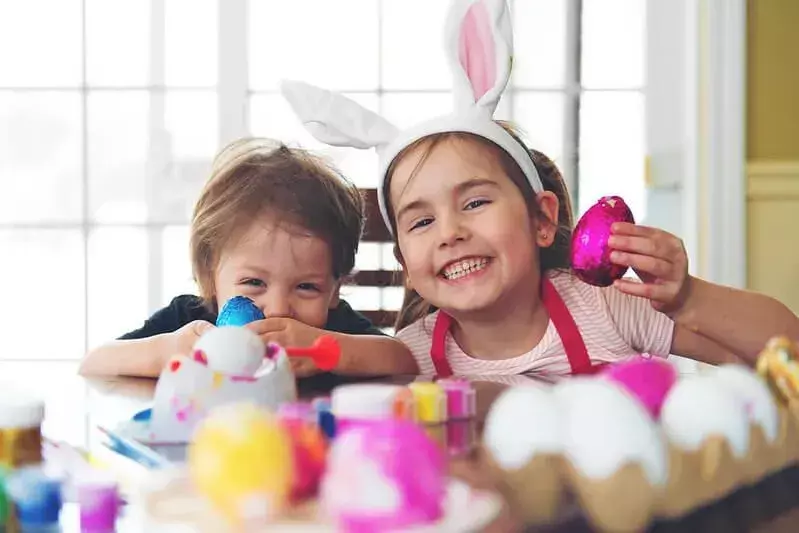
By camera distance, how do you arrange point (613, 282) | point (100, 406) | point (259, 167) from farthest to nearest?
1. point (259, 167)
2. point (613, 282)
3. point (100, 406)

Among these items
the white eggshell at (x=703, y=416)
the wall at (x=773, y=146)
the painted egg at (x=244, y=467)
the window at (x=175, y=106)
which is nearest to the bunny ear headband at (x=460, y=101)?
the white eggshell at (x=703, y=416)

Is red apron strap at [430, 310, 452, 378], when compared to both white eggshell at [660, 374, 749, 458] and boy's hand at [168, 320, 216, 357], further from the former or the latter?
white eggshell at [660, 374, 749, 458]

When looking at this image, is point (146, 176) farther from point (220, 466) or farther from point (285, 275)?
point (220, 466)

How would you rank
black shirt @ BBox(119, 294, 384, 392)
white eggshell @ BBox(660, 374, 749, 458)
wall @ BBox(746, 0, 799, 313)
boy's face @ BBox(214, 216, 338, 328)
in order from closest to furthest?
white eggshell @ BBox(660, 374, 749, 458) < boy's face @ BBox(214, 216, 338, 328) < black shirt @ BBox(119, 294, 384, 392) < wall @ BBox(746, 0, 799, 313)

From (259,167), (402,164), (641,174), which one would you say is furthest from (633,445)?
(641,174)

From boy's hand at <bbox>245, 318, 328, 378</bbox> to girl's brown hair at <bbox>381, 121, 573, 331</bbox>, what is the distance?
305 millimetres

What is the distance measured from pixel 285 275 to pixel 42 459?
0.73 meters

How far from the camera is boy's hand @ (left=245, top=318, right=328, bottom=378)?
0.98 meters

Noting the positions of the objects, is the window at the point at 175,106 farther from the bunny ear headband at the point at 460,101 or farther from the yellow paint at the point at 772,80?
the bunny ear headband at the point at 460,101

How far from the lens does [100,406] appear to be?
35.1 inches

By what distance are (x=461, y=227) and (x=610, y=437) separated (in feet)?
2.65

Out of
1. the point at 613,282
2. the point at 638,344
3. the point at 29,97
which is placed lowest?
the point at 638,344

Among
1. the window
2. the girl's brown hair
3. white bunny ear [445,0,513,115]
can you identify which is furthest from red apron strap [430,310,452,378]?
the window

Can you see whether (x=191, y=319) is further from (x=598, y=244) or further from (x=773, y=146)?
(x=773, y=146)
